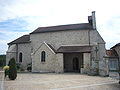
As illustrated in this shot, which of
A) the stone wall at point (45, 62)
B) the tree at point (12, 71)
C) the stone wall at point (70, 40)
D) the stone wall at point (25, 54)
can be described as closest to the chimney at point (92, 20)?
the stone wall at point (70, 40)

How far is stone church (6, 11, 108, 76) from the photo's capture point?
28.1 meters

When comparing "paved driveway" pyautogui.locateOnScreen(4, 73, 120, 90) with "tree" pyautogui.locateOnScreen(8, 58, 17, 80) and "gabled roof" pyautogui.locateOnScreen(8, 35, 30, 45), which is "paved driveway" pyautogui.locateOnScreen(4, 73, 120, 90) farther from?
"gabled roof" pyautogui.locateOnScreen(8, 35, 30, 45)

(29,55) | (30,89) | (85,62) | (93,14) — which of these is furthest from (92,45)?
(30,89)

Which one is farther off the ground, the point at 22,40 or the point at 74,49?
the point at 22,40

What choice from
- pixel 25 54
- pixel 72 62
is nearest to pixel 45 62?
pixel 72 62

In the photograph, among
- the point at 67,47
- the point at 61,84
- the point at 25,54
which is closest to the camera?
the point at 61,84

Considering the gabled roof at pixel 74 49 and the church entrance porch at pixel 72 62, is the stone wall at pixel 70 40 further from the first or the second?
the church entrance porch at pixel 72 62

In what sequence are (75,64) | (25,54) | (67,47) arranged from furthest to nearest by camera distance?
(25,54) < (75,64) < (67,47)

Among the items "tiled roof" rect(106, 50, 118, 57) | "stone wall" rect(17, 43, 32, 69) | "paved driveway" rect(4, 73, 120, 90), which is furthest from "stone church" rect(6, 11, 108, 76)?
"paved driveway" rect(4, 73, 120, 90)

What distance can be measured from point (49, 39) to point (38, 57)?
433cm

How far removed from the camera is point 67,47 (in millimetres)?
29828

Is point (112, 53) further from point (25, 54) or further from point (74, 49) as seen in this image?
point (25, 54)

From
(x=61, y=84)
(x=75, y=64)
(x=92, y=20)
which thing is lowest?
A: (x=61, y=84)

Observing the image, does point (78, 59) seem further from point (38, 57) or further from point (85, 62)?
point (38, 57)
